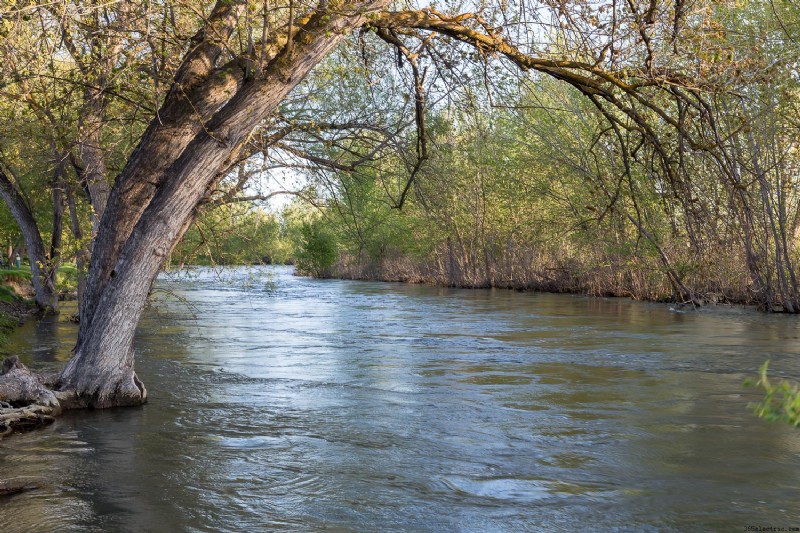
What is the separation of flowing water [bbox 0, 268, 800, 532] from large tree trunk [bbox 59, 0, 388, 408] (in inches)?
25.7

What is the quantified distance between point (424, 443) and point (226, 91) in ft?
14.9

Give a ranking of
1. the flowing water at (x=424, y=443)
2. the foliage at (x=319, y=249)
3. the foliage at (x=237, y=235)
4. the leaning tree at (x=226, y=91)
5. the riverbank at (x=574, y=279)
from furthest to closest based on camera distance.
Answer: the foliage at (x=319, y=249) → the riverbank at (x=574, y=279) → the foliage at (x=237, y=235) → the leaning tree at (x=226, y=91) → the flowing water at (x=424, y=443)

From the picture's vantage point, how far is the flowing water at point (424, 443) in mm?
6336

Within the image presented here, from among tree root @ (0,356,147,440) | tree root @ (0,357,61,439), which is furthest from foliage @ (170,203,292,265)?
tree root @ (0,357,61,439)

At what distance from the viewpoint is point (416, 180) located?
13047 millimetres

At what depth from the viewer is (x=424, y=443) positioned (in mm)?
8734

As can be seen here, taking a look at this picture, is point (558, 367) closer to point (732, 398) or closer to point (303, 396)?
point (732, 398)

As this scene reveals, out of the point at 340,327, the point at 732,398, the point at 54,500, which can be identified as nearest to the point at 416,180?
the point at 732,398

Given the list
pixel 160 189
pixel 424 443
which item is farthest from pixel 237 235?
pixel 424 443

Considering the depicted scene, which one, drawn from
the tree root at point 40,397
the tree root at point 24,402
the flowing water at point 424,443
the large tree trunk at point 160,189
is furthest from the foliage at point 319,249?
the tree root at point 24,402

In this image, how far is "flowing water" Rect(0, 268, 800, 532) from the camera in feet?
20.8

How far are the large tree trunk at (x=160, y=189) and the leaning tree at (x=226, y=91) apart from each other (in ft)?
0.04

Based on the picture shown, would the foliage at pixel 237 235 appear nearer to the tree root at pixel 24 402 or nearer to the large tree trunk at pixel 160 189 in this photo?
the large tree trunk at pixel 160 189

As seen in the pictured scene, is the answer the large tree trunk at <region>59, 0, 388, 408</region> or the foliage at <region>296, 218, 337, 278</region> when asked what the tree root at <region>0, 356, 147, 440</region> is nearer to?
the large tree trunk at <region>59, 0, 388, 408</region>
